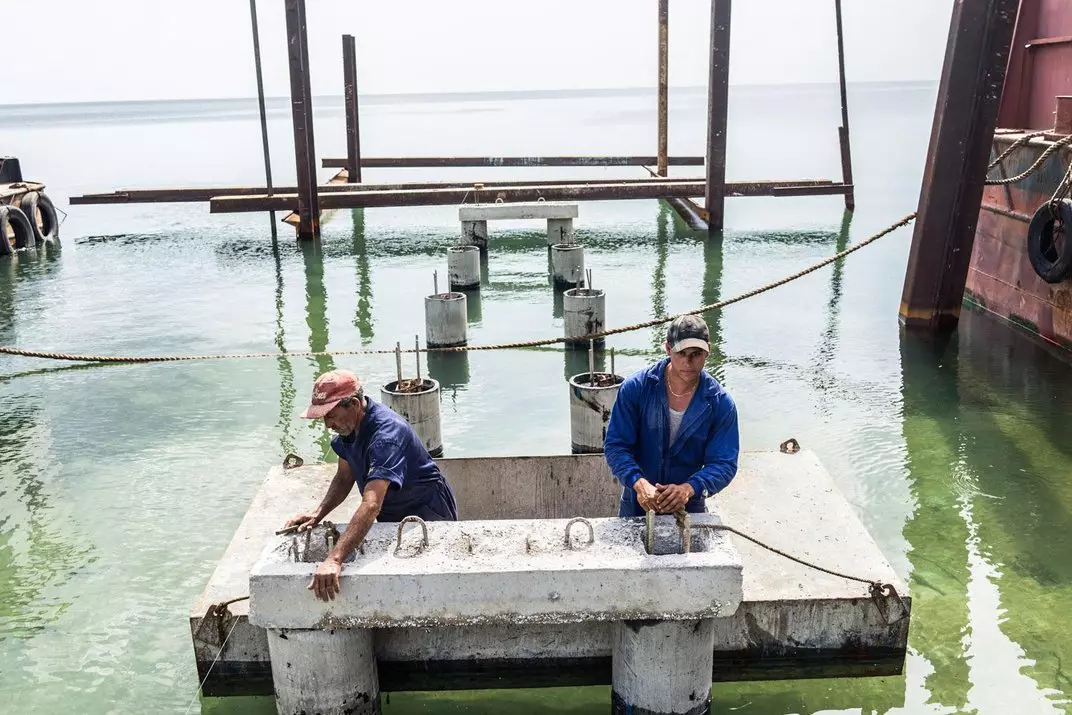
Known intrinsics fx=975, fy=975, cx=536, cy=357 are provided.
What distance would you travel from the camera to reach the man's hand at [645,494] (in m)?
4.45

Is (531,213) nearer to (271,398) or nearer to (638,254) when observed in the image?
(638,254)

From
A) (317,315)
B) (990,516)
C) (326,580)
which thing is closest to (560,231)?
(317,315)

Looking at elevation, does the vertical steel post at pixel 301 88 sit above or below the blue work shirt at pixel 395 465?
above

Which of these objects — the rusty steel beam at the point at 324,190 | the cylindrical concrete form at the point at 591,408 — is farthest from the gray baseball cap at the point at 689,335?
the rusty steel beam at the point at 324,190

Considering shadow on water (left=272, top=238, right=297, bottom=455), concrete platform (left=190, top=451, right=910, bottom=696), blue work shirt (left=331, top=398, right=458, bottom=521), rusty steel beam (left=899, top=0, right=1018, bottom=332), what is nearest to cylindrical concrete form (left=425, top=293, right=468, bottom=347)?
shadow on water (left=272, top=238, right=297, bottom=455)

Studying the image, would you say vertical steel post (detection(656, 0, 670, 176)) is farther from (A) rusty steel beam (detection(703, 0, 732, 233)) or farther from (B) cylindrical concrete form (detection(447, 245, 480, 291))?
(B) cylindrical concrete form (detection(447, 245, 480, 291))

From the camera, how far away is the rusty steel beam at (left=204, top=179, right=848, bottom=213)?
19531 millimetres

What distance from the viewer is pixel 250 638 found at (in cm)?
506

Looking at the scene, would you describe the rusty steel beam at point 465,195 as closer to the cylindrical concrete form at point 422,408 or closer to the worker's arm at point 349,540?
the cylindrical concrete form at point 422,408

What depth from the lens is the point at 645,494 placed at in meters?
4.48

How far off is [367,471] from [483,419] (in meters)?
5.09

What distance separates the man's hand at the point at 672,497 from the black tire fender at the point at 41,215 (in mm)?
20052

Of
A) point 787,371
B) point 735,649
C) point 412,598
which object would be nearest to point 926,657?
point 735,649

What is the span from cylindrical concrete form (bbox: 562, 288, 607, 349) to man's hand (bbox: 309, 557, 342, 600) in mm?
7583
